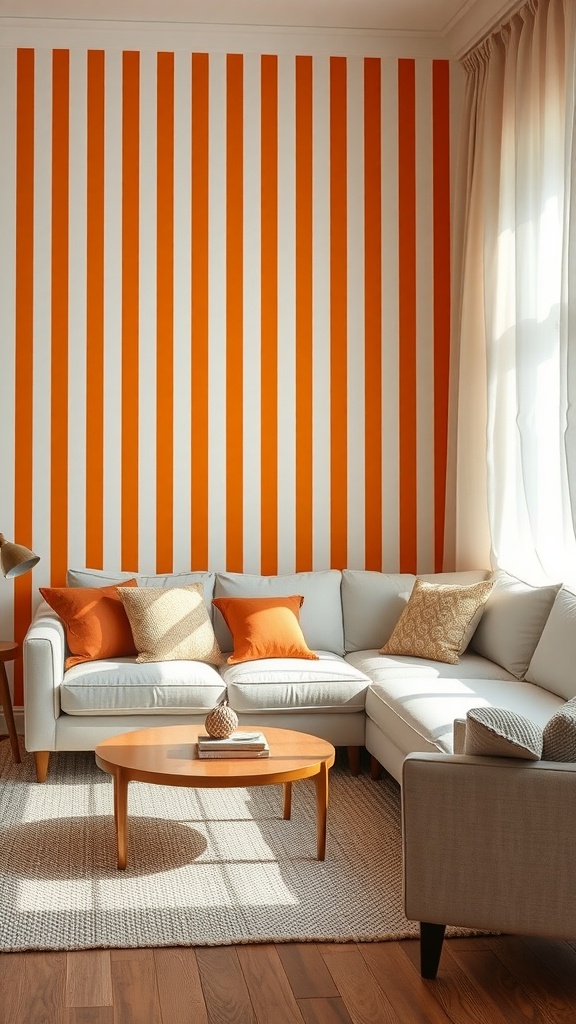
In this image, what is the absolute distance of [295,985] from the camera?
2596 mm

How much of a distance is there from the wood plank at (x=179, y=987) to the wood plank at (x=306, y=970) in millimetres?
237

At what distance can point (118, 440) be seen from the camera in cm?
540

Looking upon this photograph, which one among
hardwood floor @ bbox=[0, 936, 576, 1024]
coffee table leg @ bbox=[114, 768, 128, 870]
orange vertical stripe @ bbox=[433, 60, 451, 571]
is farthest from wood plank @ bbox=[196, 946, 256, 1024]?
orange vertical stripe @ bbox=[433, 60, 451, 571]

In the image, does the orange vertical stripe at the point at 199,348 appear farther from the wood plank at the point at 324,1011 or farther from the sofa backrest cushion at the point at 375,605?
the wood plank at the point at 324,1011

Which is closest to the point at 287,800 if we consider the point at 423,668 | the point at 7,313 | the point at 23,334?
the point at 423,668

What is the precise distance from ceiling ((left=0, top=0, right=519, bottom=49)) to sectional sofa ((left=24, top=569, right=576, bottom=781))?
9.35 feet

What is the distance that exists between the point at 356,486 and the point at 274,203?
159 cm

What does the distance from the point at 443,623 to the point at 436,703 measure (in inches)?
34.9

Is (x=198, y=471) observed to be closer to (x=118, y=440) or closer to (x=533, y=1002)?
(x=118, y=440)

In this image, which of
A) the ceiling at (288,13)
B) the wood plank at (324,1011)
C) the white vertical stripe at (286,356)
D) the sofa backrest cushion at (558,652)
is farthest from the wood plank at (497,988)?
the ceiling at (288,13)

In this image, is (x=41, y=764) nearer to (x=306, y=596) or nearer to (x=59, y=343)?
(x=306, y=596)

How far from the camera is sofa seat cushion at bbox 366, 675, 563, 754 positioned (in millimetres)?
3553

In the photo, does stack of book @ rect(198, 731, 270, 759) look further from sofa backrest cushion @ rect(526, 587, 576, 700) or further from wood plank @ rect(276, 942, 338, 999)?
sofa backrest cushion @ rect(526, 587, 576, 700)

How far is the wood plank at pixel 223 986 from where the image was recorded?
2.46 m
